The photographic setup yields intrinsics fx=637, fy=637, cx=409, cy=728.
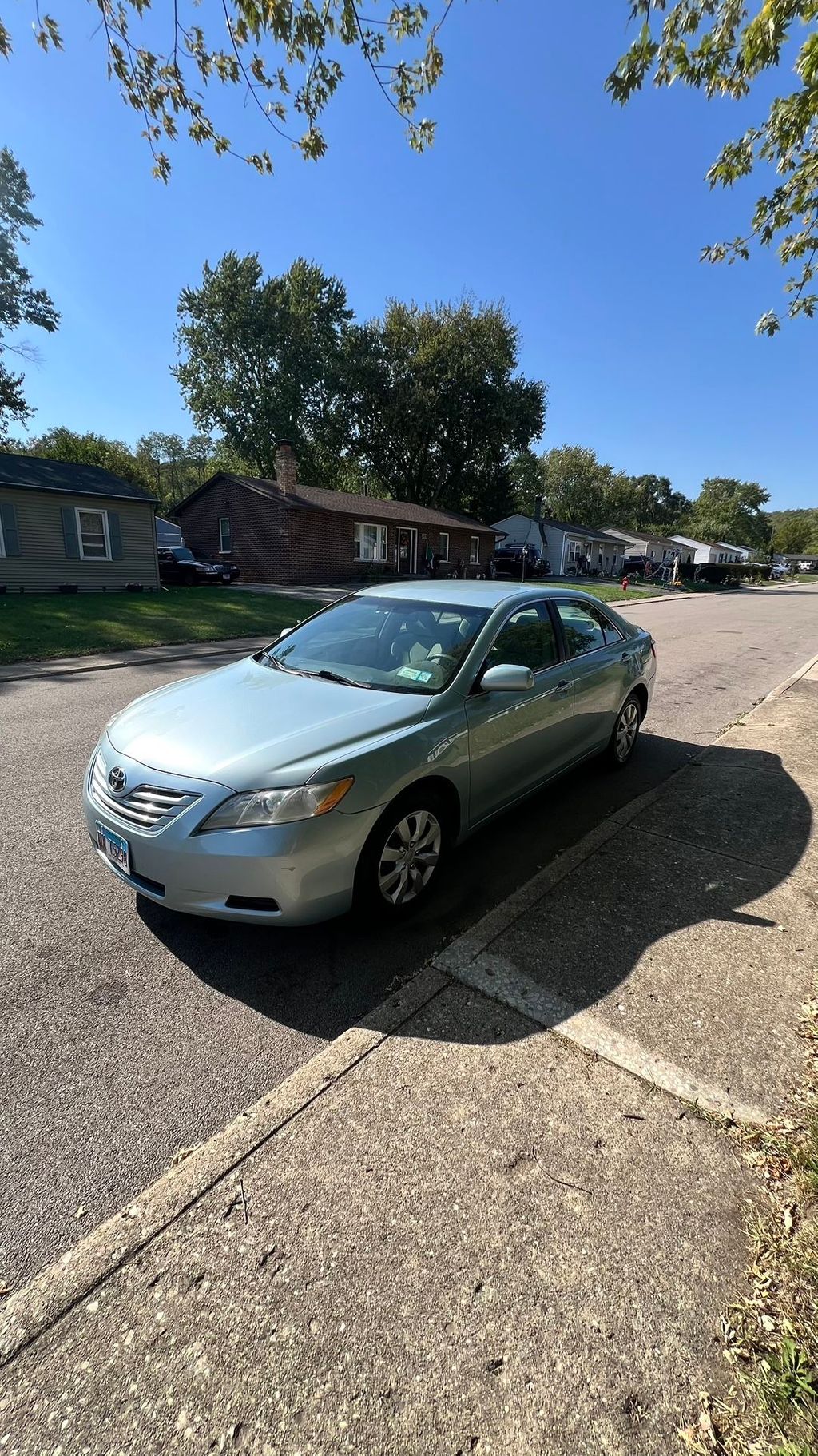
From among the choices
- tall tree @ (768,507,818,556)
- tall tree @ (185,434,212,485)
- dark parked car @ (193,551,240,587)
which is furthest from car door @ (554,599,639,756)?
tall tree @ (768,507,818,556)

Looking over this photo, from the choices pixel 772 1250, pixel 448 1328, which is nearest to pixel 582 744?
pixel 772 1250

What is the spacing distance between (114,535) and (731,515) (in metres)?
106

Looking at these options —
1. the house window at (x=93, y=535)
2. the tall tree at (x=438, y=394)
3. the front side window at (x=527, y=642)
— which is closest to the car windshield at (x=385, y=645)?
the front side window at (x=527, y=642)

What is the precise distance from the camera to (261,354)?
37406mm

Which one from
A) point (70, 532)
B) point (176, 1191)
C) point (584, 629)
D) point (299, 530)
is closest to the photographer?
point (176, 1191)

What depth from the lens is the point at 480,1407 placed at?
135 cm

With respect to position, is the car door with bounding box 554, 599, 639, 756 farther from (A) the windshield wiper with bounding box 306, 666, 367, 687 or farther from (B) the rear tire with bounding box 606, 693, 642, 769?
(A) the windshield wiper with bounding box 306, 666, 367, 687

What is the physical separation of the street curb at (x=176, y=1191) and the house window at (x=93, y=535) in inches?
785

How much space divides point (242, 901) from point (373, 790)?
2.29 feet

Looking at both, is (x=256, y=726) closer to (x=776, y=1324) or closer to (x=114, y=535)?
(x=776, y=1324)

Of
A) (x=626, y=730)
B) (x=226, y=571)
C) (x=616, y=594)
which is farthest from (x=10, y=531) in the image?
(x=616, y=594)

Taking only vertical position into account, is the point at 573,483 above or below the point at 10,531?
above

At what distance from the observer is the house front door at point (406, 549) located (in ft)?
98.3

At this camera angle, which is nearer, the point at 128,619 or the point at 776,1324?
the point at 776,1324
